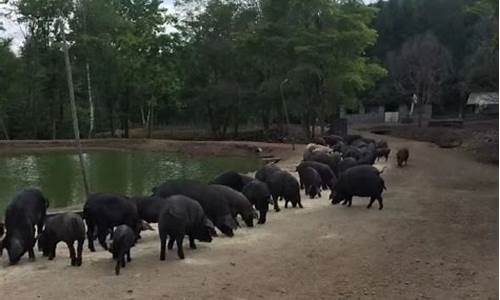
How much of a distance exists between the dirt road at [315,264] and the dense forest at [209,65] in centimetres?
2240

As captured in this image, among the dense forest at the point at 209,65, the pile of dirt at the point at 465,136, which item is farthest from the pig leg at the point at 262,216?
the dense forest at the point at 209,65

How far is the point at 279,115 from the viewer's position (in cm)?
3972

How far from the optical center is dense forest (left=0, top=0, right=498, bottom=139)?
33.5m

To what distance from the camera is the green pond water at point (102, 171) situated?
59.4ft

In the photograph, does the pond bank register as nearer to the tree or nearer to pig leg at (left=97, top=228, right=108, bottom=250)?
the tree

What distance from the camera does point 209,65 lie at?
40375 mm

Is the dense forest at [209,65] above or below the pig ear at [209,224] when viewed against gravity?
above

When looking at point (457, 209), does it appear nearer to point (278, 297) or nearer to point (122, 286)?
point (278, 297)

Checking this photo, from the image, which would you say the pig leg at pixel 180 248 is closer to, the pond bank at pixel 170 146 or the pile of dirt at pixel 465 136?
the pile of dirt at pixel 465 136

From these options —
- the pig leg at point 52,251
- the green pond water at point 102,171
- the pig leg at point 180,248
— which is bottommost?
the green pond water at point 102,171

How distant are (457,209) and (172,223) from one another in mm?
5834

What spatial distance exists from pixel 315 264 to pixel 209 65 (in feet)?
110

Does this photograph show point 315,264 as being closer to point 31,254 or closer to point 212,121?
point 31,254

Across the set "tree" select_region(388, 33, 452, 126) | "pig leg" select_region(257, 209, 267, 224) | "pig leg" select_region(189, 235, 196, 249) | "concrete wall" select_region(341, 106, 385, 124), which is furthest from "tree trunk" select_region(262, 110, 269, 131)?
"pig leg" select_region(189, 235, 196, 249)
